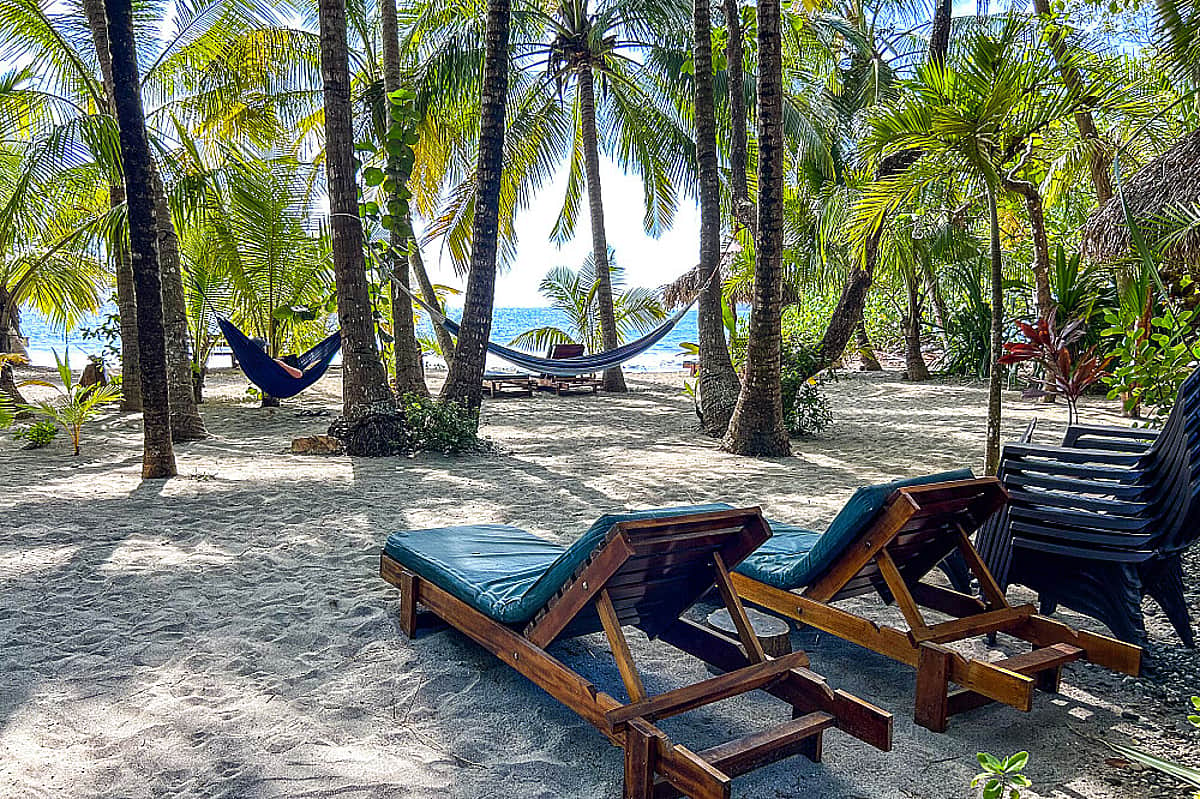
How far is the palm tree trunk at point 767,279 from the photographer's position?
703 centimetres

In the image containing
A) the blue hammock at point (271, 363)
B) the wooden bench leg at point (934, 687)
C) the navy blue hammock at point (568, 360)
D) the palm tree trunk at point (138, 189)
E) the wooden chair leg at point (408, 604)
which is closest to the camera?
the wooden bench leg at point (934, 687)

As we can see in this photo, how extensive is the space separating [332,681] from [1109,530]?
2.64 m

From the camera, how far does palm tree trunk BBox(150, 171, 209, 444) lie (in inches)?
318

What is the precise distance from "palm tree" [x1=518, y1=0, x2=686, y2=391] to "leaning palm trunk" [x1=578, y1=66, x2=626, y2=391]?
0.01m

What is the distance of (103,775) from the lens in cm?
223

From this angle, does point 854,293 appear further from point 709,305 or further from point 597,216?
point 597,216

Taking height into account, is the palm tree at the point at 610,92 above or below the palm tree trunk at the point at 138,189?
above

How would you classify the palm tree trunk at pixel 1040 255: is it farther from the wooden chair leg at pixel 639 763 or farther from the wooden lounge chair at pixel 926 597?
the wooden chair leg at pixel 639 763

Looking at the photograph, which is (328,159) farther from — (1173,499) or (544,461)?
(1173,499)

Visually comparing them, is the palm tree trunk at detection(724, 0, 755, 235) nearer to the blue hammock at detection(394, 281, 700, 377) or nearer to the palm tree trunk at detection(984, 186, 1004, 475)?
the blue hammock at detection(394, 281, 700, 377)

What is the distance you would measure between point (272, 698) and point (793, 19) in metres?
10.8

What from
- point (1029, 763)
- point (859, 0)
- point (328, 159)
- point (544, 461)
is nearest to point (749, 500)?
point (544, 461)

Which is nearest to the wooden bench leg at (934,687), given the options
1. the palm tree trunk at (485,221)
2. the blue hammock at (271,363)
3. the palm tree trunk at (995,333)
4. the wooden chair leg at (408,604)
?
the wooden chair leg at (408,604)

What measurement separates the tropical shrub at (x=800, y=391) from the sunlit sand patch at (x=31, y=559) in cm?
633
